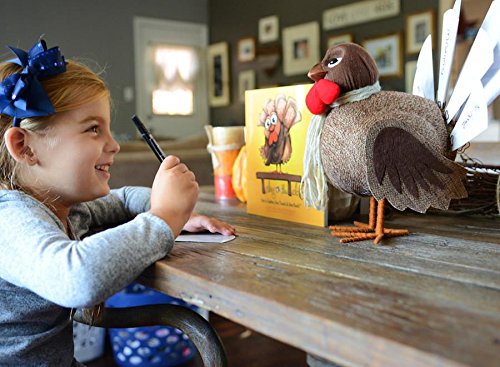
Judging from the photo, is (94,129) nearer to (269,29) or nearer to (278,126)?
(278,126)

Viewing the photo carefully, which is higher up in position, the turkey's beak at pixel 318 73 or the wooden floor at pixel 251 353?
the turkey's beak at pixel 318 73

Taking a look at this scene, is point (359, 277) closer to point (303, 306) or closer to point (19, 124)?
point (303, 306)

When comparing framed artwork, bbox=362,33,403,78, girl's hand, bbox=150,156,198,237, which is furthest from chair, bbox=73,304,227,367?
framed artwork, bbox=362,33,403,78

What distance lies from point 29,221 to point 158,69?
5743mm

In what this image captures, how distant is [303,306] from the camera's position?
18.8 inches

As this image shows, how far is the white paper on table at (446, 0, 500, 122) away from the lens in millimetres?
802

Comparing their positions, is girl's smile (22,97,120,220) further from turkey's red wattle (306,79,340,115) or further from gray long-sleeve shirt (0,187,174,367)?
turkey's red wattle (306,79,340,115)

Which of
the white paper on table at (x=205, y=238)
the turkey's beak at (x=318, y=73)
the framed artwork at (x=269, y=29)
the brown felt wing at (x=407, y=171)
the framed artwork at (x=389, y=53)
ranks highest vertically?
the framed artwork at (x=269, y=29)

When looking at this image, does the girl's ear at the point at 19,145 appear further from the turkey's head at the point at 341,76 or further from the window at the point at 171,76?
the window at the point at 171,76

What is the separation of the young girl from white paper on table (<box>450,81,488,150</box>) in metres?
0.39

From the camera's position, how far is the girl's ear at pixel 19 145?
80 centimetres

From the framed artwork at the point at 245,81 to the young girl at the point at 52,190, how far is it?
5.13m

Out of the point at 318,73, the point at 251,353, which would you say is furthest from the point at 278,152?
the point at 251,353

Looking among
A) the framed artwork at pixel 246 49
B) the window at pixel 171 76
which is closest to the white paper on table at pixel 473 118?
the framed artwork at pixel 246 49
